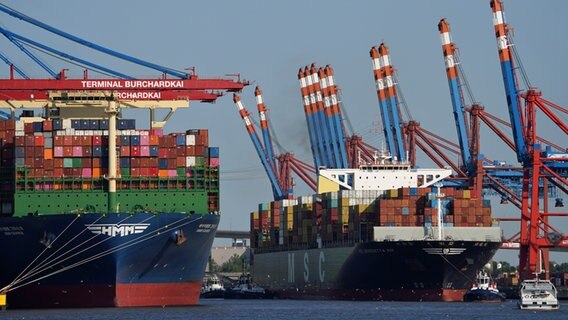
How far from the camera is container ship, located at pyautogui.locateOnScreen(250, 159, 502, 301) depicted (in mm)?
96625

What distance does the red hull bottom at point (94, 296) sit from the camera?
8038 cm

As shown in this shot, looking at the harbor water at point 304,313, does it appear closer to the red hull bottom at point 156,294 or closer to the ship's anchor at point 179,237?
the red hull bottom at point 156,294

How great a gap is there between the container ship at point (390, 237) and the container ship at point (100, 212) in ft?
56.9

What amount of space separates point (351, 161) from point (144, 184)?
46738 mm

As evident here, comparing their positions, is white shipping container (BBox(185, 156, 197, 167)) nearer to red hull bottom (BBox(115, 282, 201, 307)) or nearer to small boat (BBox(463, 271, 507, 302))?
red hull bottom (BBox(115, 282, 201, 307))

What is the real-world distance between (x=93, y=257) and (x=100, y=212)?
2168mm

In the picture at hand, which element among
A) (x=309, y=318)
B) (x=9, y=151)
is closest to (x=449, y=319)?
(x=309, y=318)

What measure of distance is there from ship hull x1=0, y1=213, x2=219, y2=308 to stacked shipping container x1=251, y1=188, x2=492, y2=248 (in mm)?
19026

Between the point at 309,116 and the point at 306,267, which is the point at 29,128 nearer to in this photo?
the point at 306,267

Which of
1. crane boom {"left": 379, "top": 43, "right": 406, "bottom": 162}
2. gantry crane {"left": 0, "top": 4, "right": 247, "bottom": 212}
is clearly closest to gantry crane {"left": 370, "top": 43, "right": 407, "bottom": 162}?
crane boom {"left": 379, "top": 43, "right": 406, "bottom": 162}

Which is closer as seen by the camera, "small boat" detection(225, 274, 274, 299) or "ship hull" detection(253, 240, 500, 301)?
"ship hull" detection(253, 240, 500, 301)

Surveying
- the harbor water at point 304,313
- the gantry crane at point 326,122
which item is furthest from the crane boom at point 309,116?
the harbor water at point 304,313

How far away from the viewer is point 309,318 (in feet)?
238

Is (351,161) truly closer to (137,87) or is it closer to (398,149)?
(398,149)
